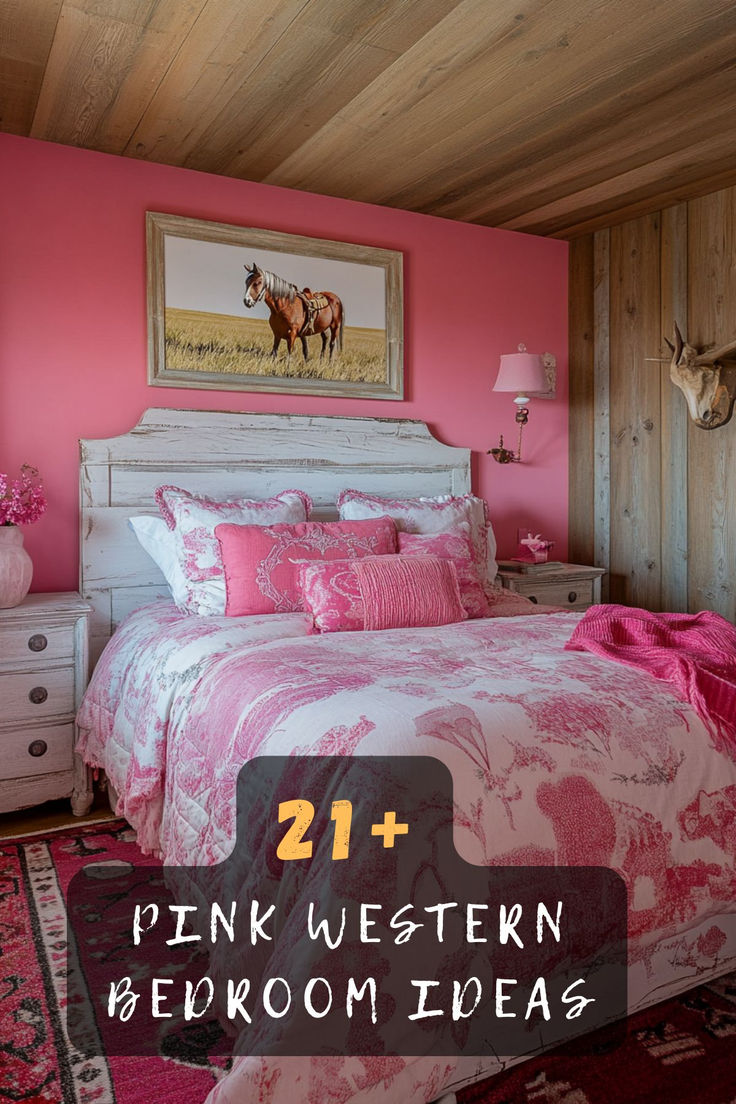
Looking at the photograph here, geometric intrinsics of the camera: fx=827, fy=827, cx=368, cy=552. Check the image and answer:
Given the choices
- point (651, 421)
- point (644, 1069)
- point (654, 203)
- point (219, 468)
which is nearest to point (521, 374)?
point (651, 421)

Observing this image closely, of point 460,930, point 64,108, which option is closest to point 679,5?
point 64,108

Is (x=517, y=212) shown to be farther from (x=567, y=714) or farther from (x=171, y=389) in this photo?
(x=567, y=714)

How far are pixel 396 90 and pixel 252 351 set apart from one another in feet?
4.02

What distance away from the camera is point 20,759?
111 inches

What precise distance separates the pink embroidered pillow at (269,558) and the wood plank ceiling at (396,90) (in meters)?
1.47

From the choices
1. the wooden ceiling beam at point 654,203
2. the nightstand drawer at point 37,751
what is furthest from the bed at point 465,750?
the wooden ceiling beam at point 654,203

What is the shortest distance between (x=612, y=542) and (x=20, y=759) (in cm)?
296

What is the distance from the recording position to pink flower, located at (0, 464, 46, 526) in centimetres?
288

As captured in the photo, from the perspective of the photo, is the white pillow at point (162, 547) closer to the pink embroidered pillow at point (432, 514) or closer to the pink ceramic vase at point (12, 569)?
the pink ceramic vase at point (12, 569)

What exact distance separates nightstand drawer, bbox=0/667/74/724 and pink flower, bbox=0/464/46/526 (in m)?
0.54

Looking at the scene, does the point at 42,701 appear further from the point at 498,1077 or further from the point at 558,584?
the point at 558,584

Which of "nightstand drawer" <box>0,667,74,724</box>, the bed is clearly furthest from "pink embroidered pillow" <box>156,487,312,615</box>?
"nightstand drawer" <box>0,667,74,724</box>

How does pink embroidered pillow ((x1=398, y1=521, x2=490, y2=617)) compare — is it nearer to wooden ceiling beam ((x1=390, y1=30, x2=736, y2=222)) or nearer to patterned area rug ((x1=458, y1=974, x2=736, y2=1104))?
patterned area rug ((x1=458, y1=974, x2=736, y2=1104))

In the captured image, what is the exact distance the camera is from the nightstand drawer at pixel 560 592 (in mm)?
3852
